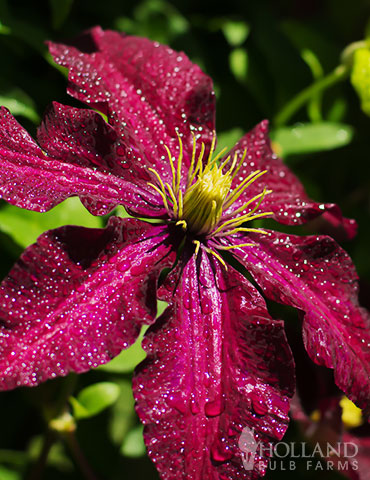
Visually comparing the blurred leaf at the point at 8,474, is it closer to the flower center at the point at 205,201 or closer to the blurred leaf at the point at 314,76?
the flower center at the point at 205,201

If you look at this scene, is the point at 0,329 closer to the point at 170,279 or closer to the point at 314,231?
the point at 170,279

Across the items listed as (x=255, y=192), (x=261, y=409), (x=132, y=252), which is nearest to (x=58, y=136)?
(x=132, y=252)

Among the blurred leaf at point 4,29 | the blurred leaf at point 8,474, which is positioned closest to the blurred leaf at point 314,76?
the blurred leaf at point 4,29

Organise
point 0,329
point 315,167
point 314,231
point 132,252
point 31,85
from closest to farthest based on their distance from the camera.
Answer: point 0,329, point 132,252, point 314,231, point 31,85, point 315,167

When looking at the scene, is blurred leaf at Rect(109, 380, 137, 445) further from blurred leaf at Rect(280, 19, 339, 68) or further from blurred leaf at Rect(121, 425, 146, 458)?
blurred leaf at Rect(280, 19, 339, 68)

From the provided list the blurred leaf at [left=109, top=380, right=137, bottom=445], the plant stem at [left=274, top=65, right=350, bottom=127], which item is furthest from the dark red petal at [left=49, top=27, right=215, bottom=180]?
the blurred leaf at [left=109, top=380, right=137, bottom=445]

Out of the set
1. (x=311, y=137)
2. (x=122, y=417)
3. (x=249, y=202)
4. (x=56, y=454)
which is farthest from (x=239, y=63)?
(x=56, y=454)
